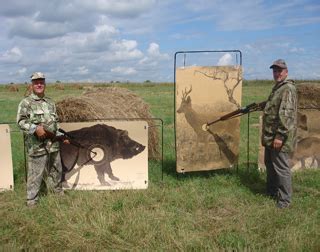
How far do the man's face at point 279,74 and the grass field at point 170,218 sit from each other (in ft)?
6.46

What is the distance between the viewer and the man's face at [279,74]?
21.5 feet

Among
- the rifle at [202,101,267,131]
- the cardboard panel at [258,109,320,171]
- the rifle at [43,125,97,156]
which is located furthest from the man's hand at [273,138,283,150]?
the rifle at [43,125,97,156]

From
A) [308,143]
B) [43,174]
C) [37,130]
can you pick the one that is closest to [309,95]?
[308,143]

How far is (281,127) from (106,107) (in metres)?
3.85

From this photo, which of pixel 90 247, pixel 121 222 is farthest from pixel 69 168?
pixel 90 247

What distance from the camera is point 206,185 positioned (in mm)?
7738

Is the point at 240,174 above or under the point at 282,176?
under

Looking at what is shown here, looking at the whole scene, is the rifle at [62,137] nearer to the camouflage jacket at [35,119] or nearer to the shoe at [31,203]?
the camouflage jacket at [35,119]

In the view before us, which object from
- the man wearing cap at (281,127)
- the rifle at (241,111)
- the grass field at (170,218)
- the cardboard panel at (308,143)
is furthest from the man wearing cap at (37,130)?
the cardboard panel at (308,143)

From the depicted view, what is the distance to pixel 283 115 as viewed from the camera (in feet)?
21.0

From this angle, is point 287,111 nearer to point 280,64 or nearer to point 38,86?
point 280,64

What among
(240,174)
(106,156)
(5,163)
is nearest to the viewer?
(5,163)

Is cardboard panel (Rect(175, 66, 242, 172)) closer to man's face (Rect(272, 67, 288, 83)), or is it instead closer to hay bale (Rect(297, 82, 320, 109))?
man's face (Rect(272, 67, 288, 83))

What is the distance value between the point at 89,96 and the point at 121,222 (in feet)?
13.7
